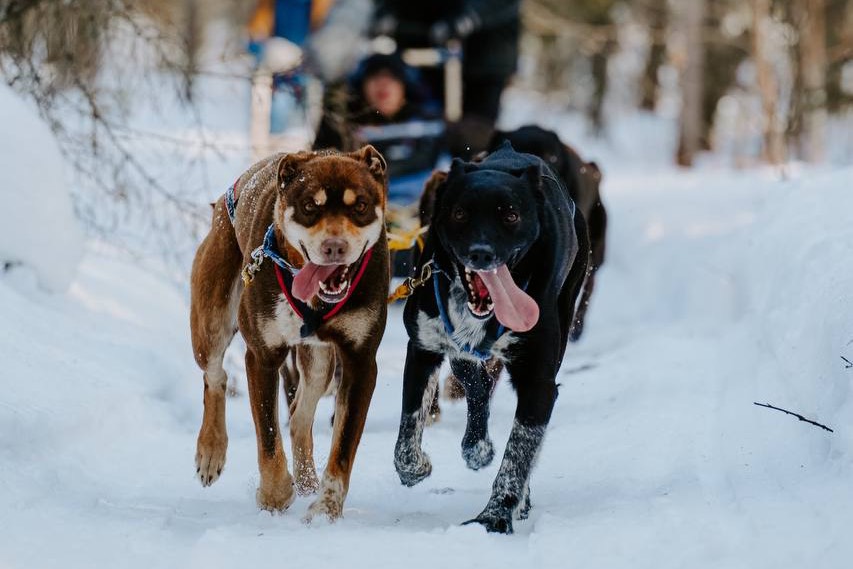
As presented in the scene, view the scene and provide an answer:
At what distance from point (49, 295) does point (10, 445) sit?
1947 mm

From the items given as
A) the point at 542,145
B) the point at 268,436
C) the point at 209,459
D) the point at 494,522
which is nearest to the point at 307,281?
the point at 268,436

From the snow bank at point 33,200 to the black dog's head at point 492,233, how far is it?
2.60 m

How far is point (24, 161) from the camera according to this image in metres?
5.66

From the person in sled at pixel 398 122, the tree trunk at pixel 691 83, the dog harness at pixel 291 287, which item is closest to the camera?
the dog harness at pixel 291 287

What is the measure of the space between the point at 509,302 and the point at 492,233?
21 cm

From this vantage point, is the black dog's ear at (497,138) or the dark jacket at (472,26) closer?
the black dog's ear at (497,138)

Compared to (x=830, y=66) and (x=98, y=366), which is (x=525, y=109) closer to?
(x=830, y=66)

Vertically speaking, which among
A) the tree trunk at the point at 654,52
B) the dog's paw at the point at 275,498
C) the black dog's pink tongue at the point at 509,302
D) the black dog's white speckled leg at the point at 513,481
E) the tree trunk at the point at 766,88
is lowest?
the tree trunk at the point at 654,52

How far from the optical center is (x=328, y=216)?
142 inches

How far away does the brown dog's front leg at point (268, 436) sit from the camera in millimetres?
3900

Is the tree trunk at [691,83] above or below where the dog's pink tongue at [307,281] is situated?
below

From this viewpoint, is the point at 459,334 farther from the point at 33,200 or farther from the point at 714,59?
the point at 714,59

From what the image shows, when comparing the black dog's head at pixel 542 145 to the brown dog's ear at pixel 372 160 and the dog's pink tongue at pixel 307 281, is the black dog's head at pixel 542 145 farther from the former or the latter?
the dog's pink tongue at pixel 307 281

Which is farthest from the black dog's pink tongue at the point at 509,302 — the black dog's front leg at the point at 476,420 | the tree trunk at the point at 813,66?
the tree trunk at the point at 813,66
